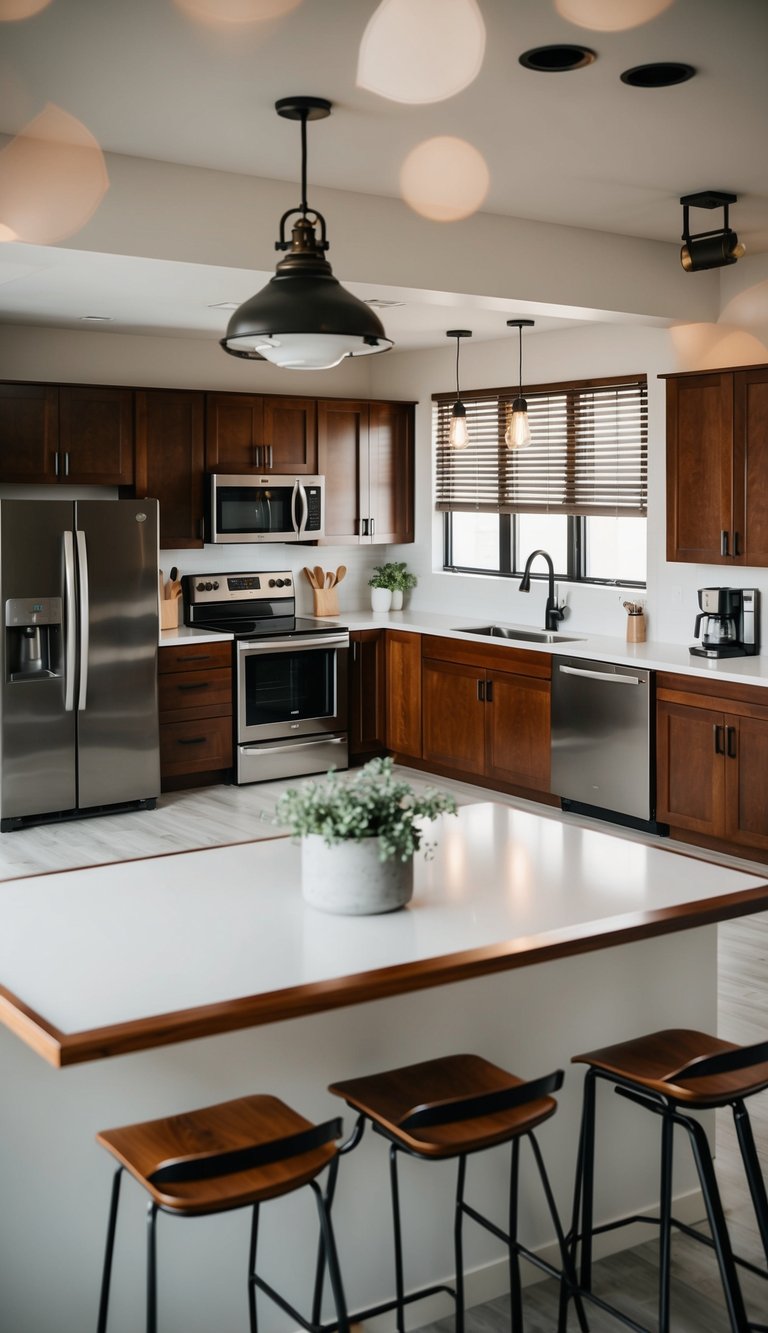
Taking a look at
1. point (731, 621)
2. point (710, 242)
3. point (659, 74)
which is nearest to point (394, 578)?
point (731, 621)

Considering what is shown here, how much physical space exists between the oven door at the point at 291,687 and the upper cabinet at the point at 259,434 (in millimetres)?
1110

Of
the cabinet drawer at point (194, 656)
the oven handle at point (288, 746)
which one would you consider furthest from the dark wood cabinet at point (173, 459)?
the oven handle at point (288, 746)

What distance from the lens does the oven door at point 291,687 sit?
23.4 feet

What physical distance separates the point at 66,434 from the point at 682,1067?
5.40 meters

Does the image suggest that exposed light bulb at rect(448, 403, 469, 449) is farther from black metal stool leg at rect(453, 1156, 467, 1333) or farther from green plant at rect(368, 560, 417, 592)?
black metal stool leg at rect(453, 1156, 467, 1333)

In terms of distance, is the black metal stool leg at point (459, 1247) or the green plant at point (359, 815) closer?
the black metal stool leg at point (459, 1247)

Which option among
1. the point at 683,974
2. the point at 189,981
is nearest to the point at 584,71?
the point at 683,974

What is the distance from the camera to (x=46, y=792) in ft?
20.9

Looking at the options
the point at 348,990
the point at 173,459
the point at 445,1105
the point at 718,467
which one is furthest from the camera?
the point at 173,459

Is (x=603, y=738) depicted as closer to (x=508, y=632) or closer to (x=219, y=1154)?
(x=508, y=632)

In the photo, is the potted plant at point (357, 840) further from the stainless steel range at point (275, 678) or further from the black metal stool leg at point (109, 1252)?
the stainless steel range at point (275, 678)

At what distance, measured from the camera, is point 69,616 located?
6.24m

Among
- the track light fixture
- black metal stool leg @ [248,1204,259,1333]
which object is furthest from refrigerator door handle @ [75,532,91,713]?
black metal stool leg @ [248,1204,259,1333]

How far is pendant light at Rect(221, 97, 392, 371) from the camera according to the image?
2439mm
